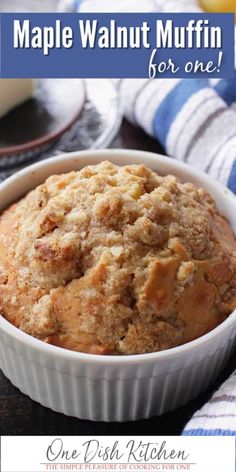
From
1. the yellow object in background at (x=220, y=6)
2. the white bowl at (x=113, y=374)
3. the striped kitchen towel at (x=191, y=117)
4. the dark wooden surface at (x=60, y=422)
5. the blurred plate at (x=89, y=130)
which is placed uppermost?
the yellow object in background at (x=220, y=6)

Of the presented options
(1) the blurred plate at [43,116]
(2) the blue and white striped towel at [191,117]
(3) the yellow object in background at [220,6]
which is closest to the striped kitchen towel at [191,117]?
(2) the blue and white striped towel at [191,117]

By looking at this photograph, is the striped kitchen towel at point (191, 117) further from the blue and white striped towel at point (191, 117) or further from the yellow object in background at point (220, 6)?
the yellow object in background at point (220, 6)

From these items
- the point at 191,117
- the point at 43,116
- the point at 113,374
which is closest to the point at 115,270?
the point at 113,374

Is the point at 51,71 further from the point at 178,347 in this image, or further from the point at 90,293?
the point at 178,347

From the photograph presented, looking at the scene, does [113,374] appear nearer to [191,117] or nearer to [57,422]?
[57,422]

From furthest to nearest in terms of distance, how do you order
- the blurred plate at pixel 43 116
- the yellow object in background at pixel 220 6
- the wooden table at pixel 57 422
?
the yellow object in background at pixel 220 6, the blurred plate at pixel 43 116, the wooden table at pixel 57 422

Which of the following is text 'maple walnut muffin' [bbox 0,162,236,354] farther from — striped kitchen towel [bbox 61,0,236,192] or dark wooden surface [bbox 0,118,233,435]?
striped kitchen towel [bbox 61,0,236,192]
